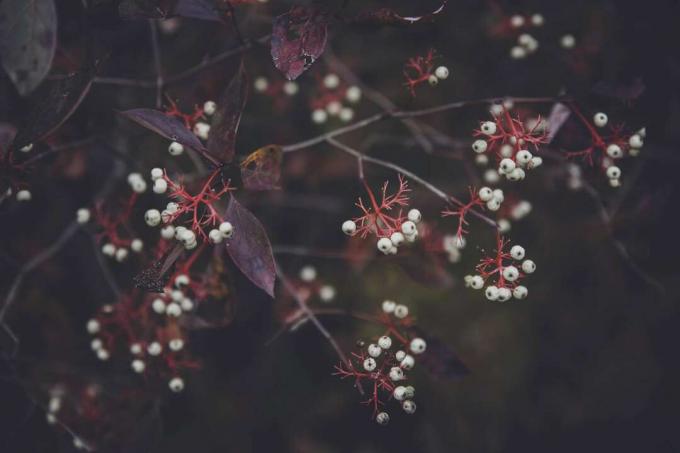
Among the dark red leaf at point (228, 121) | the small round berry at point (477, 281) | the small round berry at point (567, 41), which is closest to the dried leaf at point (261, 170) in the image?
the dark red leaf at point (228, 121)

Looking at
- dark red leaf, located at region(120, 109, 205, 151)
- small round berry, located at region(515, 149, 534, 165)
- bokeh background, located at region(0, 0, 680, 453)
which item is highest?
dark red leaf, located at region(120, 109, 205, 151)

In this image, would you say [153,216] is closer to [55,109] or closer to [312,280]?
[55,109]

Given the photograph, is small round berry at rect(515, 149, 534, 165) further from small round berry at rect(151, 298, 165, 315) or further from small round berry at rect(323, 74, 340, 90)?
small round berry at rect(151, 298, 165, 315)

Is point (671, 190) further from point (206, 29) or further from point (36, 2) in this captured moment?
point (36, 2)

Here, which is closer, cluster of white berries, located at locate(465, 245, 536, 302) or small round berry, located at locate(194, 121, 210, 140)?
cluster of white berries, located at locate(465, 245, 536, 302)

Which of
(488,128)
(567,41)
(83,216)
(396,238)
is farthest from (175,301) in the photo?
(567,41)

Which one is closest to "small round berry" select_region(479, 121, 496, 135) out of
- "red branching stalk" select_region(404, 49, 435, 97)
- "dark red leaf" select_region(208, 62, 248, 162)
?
"red branching stalk" select_region(404, 49, 435, 97)

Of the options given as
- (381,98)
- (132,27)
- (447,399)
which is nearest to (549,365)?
(447,399)

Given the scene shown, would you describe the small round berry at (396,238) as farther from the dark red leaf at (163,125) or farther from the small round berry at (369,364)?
the dark red leaf at (163,125)
